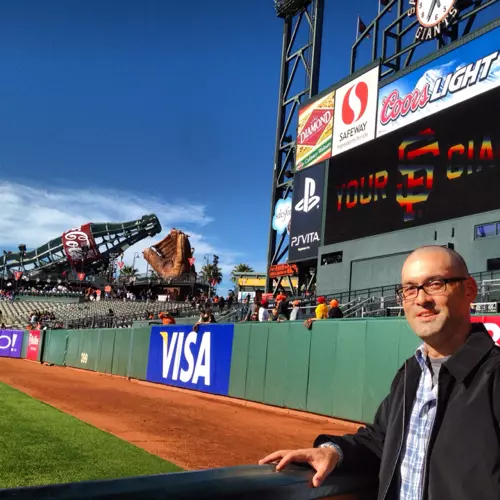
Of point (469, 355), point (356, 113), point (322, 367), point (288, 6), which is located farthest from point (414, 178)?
point (288, 6)

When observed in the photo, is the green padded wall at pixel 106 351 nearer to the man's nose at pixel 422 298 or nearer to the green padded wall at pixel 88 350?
the green padded wall at pixel 88 350

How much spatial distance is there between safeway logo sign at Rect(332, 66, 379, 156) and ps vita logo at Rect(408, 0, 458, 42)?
2526 millimetres

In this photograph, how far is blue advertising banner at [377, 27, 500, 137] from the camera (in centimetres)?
1767

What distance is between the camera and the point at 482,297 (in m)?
14.4

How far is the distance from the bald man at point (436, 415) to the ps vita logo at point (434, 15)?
869 inches

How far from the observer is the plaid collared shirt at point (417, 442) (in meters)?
1.66

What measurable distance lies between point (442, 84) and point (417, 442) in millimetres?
19962

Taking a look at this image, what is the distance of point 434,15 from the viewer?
21328 mm

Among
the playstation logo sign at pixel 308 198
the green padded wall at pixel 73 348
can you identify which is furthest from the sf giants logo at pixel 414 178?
the green padded wall at pixel 73 348

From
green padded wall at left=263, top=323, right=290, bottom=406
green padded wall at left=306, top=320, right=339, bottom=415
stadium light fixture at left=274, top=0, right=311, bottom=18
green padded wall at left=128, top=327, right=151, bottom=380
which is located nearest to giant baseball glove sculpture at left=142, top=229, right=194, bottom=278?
stadium light fixture at left=274, top=0, right=311, bottom=18

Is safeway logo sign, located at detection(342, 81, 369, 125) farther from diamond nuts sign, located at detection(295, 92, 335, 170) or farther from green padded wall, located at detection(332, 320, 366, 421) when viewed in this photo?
green padded wall, located at detection(332, 320, 366, 421)

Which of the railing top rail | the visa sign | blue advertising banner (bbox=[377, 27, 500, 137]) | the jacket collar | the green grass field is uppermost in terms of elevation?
blue advertising banner (bbox=[377, 27, 500, 137])

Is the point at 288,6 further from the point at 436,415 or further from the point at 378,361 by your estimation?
the point at 436,415

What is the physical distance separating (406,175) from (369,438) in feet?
62.2
